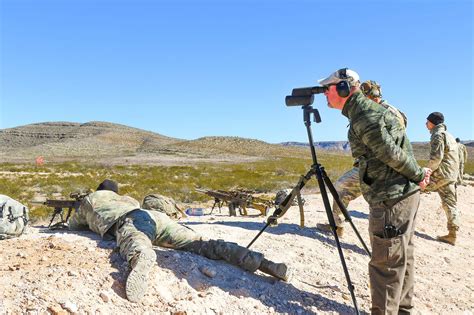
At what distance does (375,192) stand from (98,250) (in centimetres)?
289

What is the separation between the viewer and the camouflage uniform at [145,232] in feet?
13.8

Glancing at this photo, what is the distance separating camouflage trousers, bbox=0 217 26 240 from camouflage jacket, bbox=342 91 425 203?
12.7ft

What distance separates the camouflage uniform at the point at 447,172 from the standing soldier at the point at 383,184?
344 centimetres

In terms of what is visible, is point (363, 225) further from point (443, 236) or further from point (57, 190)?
point (57, 190)

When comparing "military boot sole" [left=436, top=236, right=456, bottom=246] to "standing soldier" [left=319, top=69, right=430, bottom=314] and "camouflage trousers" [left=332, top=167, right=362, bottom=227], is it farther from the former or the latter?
"standing soldier" [left=319, top=69, right=430, bottom=314]

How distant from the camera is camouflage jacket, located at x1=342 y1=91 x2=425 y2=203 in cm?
334

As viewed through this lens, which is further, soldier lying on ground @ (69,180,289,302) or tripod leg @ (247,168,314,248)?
tripod leg @ (247,168,314,248)

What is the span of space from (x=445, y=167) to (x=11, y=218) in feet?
22.1

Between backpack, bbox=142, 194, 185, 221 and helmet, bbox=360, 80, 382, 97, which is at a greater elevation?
helmet, bbox=360, 80, 382, 97

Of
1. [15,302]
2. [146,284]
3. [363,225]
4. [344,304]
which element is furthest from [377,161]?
[363,225]

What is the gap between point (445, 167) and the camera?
22.9ft

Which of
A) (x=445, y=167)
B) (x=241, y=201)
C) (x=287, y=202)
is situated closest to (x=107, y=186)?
(x=287, y=202)

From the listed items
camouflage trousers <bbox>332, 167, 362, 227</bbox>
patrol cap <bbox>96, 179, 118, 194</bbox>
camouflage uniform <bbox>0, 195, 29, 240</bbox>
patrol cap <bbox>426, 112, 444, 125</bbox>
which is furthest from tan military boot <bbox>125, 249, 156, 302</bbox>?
patrol cap <bbox>426, 112, 444, 125</bbox>

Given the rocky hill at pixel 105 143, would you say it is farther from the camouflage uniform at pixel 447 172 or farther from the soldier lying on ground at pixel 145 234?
the soldier lying on ground at pixel 145 234
